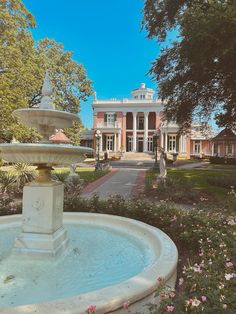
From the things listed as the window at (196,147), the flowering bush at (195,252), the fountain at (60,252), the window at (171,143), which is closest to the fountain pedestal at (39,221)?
the fountain at (60,252)

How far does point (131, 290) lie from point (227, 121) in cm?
1604

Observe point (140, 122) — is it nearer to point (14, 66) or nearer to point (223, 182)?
point (14, 66)

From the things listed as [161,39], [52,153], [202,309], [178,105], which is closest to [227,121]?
[178,105]

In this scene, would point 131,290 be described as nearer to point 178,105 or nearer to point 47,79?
point 47,79

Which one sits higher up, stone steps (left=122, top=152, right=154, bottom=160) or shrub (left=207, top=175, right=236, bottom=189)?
stone steps (left=122, top=152, right=154, bottom=160)

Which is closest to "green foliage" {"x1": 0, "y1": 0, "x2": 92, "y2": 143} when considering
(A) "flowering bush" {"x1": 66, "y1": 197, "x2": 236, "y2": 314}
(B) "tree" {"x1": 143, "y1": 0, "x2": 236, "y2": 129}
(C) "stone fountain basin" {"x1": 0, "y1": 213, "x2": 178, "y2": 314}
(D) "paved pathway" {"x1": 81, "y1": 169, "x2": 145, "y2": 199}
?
(D) "paved pathway" {"x1": 81, "y1": 169, "x2": 145, "y2": 199}

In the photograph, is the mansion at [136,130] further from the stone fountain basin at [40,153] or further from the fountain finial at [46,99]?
the stone fountain basin at [40,153]

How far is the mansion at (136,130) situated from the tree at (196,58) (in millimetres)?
33378

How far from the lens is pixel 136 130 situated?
5338 cm

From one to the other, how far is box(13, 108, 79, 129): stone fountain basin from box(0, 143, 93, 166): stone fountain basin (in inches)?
25.9

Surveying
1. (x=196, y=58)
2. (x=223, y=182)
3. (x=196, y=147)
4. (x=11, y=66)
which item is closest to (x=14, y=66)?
(x=11, y=66)

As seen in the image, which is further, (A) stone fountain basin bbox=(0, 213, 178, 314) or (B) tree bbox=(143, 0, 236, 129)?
(B) tree bbox=(143, 0, 236, 129)

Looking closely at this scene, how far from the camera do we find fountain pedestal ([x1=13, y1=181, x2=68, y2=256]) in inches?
164

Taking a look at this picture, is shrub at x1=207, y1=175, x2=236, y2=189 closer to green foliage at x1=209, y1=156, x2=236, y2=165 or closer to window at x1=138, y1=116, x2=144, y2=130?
green foliage at x1=209, y1=156, x2=236, y2=165
